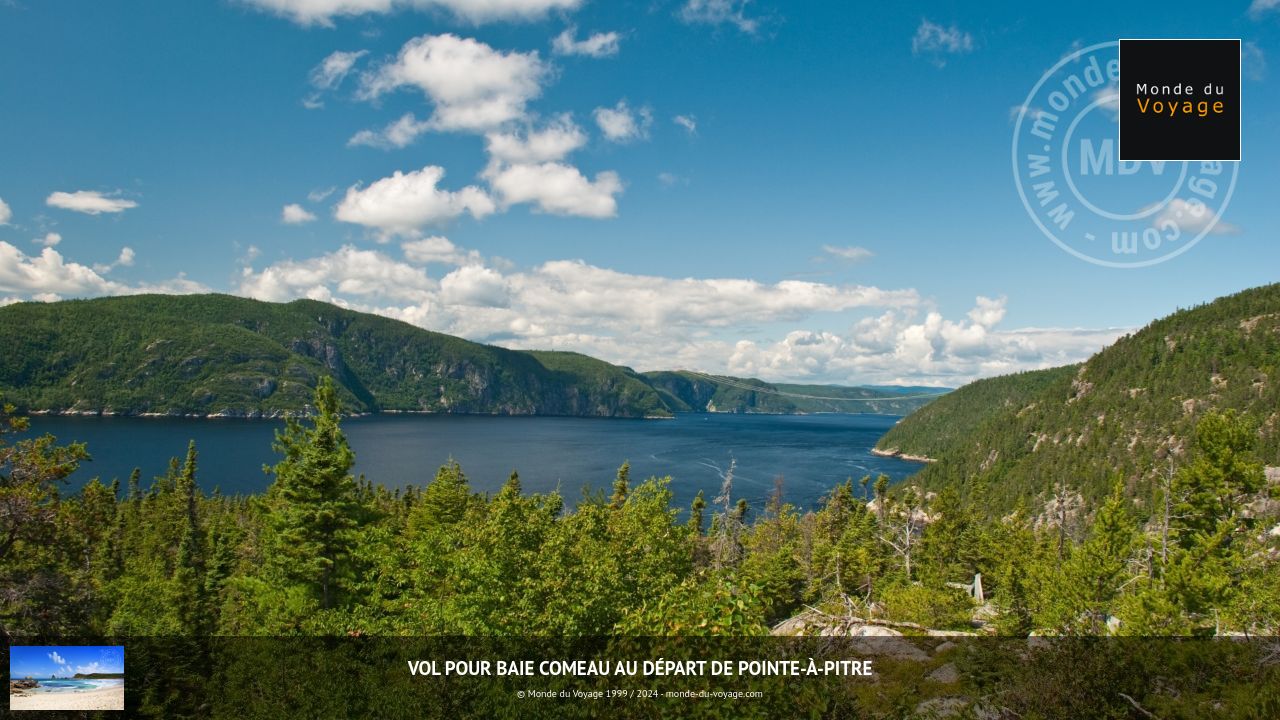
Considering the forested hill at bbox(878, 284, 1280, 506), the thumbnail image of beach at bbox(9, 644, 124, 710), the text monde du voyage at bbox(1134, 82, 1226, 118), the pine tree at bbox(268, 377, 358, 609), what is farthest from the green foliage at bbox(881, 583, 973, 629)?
the forested hill at bbox(878, 284, 1280, 506)

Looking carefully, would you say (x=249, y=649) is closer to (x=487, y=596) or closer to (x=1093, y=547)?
(x=487, y=596)

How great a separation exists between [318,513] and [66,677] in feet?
36.5

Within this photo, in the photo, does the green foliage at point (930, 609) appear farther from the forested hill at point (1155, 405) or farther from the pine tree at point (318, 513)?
the forested hill at point (1155, 405)

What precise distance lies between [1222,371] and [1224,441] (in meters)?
182

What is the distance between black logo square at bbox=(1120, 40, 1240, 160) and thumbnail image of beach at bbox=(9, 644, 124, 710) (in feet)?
114

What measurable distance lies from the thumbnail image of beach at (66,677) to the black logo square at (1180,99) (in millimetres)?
34653

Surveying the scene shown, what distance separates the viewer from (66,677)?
1485 cm

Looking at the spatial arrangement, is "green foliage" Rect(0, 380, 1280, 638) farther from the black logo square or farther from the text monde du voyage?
the text monde du voyage

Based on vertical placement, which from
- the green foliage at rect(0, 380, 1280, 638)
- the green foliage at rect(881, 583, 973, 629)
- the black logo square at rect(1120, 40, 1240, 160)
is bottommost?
the green foliage at rect(881, 583, 973, 629)

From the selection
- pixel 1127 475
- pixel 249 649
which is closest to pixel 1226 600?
pixel 249 649

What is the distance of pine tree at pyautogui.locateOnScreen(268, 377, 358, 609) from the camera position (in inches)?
1019

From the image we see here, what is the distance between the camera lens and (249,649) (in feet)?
64.2

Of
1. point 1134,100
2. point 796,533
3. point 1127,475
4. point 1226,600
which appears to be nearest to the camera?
point 1134,100

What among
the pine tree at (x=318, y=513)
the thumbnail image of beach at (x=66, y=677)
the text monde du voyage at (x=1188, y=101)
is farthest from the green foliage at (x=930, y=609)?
the thumbnail image of beach at (x=66, y=677)
